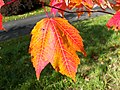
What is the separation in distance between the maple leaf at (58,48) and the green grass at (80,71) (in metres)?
3.13

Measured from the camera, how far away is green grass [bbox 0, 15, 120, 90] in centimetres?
430

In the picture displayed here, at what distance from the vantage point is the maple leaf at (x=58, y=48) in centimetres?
110

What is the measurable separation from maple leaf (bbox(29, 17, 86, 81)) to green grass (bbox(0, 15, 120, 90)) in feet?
10.3

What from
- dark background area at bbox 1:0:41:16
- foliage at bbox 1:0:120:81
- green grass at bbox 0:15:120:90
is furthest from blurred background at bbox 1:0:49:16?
foliage at bbox 1:0:120:81

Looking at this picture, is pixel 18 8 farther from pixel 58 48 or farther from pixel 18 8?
pixel 58 48

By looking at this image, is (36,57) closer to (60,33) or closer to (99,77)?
(60,33)

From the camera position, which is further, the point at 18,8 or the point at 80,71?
the point at 18,8

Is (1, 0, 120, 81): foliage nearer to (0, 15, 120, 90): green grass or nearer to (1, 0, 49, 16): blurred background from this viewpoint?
(0, 15, 120, 90): green grass

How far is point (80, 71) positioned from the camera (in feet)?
15.4

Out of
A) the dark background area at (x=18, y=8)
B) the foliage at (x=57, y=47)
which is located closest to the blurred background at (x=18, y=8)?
the dark background area at (x=18, y=8)

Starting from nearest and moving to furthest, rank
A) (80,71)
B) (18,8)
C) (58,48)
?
(58,48) → (80,71) → (18,8)

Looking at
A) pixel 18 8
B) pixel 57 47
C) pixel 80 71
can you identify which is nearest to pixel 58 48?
pixel 57 47

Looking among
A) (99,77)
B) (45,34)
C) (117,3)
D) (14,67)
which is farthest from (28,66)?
(45,34)

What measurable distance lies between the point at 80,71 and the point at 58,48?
3.59 metres
